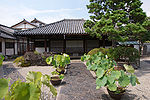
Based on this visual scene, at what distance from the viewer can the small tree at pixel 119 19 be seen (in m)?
5.61

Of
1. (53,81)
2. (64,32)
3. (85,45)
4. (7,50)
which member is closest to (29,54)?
(64,32)

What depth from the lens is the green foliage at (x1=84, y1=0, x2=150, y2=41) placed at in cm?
561

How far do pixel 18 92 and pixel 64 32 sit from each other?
851 centimetres

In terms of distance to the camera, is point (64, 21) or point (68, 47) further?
point (64, 21)

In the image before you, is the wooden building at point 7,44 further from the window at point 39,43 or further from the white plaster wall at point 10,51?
the window at point 39,43

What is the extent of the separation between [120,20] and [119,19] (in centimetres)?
14

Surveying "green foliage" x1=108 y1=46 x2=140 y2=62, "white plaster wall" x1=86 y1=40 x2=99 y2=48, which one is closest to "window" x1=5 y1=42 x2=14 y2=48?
"white plaster wall" x1=86 y1=40 x2=99 y2=48

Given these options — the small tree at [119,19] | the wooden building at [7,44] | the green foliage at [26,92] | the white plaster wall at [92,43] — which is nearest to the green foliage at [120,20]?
the small tree at [119,19]

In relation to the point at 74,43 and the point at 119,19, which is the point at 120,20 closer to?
the point at 119,19

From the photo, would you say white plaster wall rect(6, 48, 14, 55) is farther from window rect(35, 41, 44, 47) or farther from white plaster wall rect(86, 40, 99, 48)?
white plaster wall rect(86, 40, 99, 48)

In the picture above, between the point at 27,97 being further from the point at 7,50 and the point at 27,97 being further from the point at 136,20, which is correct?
the point at 7,50

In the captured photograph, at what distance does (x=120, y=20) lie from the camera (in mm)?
5922

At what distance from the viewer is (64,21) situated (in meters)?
13.1

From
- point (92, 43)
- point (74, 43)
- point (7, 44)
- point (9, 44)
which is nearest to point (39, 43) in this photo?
point (74, 43)
